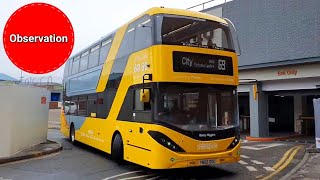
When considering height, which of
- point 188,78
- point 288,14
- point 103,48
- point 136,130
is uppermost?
point 288,14

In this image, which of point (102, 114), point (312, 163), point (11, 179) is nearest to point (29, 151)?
point (102, 114)

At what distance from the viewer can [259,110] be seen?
19031 mm

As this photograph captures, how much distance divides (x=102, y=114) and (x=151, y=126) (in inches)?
157

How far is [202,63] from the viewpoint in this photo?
8.73m

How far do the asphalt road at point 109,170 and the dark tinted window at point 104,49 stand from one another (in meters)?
3.42

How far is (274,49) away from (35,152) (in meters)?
12.0

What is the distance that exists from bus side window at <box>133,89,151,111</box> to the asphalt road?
1.72 m

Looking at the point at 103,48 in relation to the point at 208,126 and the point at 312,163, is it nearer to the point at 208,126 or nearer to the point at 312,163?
the point at 208,126

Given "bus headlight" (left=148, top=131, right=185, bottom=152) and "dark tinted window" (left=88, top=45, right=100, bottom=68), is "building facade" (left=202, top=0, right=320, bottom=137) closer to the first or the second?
"dark tinted window" (left=88, top=45, right=100, bottom=68)

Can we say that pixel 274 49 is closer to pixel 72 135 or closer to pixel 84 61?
pixel 84 61

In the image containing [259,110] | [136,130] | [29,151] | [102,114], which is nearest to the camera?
[136,130]

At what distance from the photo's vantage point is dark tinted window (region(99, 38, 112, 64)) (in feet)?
Result: 38.9

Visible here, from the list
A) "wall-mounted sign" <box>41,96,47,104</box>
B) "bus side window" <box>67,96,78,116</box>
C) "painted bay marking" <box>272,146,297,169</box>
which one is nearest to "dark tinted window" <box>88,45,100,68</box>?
"bus side window" <box>67,96,78,116</box>

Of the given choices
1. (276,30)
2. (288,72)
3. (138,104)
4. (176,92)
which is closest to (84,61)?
(138,104)
